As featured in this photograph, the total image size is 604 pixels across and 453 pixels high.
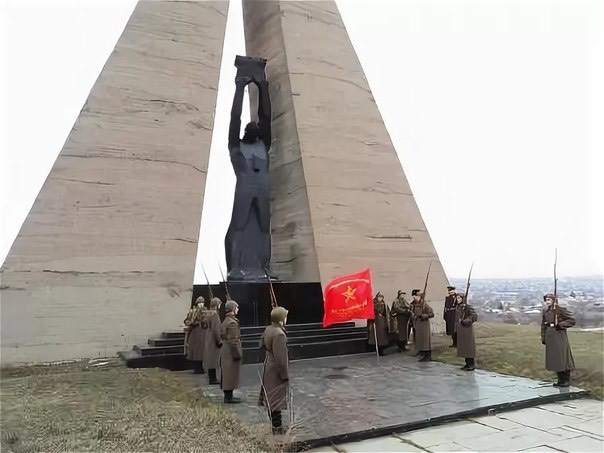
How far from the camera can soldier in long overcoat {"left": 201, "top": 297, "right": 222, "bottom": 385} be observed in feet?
21.7

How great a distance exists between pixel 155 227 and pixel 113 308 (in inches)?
71.4

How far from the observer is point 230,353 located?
5504 millimetres

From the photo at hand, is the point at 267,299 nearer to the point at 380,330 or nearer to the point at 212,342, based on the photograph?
the point at 380,330

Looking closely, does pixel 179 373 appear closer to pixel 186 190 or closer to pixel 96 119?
pixel 186 190

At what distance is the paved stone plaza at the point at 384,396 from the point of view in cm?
461

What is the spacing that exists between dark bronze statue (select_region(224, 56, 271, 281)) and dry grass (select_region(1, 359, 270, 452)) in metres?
4.04

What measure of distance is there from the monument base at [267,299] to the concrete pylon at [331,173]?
2.21ft

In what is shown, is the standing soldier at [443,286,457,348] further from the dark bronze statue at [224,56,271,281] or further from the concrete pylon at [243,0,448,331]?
the dark bronze statue at [224,56,271,281]

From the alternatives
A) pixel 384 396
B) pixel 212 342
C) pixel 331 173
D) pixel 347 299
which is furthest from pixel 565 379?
pixel 331 173

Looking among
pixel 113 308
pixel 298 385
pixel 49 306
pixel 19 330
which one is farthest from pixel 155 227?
pixel 298 385

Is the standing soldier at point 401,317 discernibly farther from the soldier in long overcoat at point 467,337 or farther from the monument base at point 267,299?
the soldier in long overcoat at point 467,337

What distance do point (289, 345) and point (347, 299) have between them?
2.16m

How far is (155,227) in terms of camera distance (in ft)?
32.3

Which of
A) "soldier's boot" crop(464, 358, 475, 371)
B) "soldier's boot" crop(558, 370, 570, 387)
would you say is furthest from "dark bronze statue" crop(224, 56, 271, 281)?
"soldier's boot" crop(558, 370, 570, 387)
